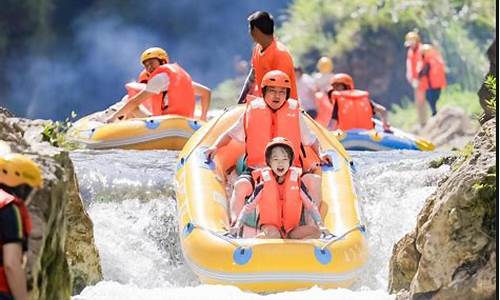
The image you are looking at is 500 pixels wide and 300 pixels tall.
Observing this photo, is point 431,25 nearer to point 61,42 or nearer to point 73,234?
point 61,42

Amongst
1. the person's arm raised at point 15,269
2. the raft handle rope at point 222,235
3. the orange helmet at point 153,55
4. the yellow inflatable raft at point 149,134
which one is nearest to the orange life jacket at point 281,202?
the raft handle rope at point 222,235

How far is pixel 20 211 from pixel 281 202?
299 centimetres

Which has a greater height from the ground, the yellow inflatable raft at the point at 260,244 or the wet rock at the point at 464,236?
the yellow inflatable raft at the point at 260,244

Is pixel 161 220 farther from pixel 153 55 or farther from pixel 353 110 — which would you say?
pixel 353 110

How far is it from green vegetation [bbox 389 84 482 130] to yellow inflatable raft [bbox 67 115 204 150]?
906cm

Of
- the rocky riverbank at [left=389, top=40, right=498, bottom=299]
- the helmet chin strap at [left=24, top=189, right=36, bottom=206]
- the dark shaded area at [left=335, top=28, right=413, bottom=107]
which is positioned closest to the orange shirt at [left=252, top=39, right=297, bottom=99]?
the rocky riverbank at [left=389, top=40, right=498, bottom=299]

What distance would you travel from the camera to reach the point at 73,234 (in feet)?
20.9

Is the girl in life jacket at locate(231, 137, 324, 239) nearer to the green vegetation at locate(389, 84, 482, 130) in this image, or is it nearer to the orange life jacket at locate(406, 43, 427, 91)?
the orange life jacket at locate(406, 43, 427, 91)

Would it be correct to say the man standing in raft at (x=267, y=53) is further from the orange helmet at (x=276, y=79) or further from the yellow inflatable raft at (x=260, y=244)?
the yellow inflatable raft at (x=260, y=244)

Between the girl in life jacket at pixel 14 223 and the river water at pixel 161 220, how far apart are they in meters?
2.02

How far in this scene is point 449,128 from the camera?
16.2m

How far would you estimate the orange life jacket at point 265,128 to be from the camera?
7.52 m

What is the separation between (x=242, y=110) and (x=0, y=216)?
14.4ft

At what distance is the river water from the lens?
257 inches
